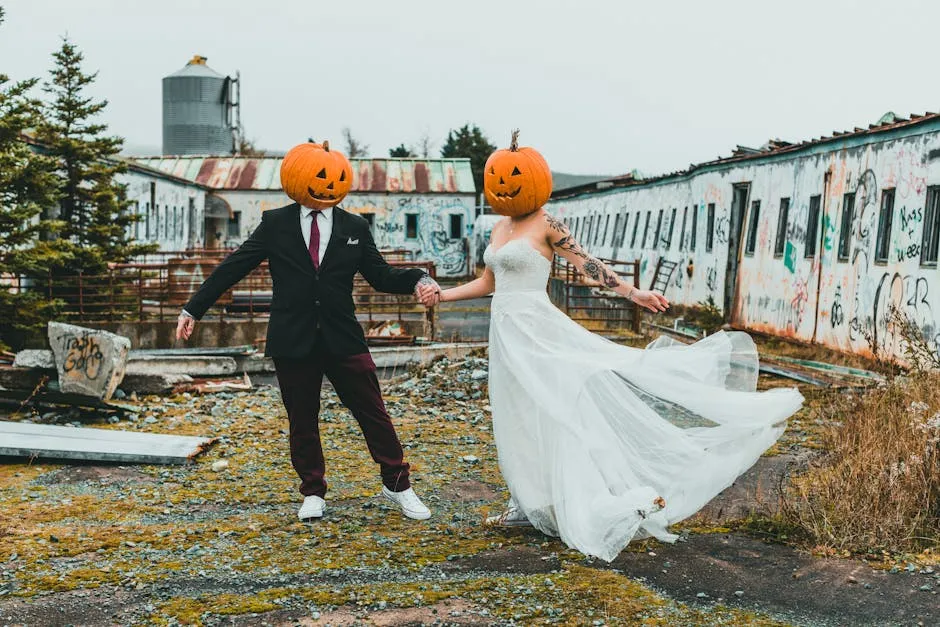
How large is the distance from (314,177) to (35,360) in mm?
6008

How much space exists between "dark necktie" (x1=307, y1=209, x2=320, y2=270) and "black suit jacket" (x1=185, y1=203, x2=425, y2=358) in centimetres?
3

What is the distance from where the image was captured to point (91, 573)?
5312mm

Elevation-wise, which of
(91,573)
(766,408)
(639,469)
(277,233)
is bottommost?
(91,573)

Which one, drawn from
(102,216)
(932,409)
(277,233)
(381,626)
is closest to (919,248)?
(932,409)

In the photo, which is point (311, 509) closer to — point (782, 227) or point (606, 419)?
point (606, 419)

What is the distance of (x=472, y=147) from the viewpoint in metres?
63.6

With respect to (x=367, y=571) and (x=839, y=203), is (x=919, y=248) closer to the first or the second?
(x=839, y=203)

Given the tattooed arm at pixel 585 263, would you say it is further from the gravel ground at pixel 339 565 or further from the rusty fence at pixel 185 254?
the rusty fence at pixel 185 254

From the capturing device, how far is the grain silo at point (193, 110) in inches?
1941

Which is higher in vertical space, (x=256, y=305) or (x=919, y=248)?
(x=919, y=248)

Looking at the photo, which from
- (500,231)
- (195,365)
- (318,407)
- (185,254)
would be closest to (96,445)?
(318,407)

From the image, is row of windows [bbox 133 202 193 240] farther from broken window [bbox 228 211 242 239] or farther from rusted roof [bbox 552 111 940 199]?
rusted roof [bbox 552 111 940 199]

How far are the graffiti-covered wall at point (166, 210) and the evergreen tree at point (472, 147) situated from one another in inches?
963

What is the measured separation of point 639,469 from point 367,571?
165cm
